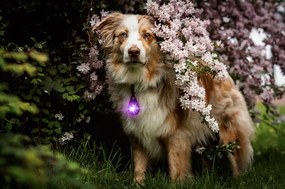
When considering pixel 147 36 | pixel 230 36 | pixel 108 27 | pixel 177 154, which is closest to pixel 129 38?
pixel 147 36

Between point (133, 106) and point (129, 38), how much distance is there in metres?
0.69

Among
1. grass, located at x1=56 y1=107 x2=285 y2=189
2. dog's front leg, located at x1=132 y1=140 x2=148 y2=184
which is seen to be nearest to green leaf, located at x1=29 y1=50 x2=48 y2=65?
grass, located at x1=56 y1=107 x2=285 y2=189

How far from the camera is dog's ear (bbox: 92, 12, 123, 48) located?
456 cm

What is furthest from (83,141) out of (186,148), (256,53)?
(256,53)

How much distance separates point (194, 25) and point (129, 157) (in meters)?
1.72

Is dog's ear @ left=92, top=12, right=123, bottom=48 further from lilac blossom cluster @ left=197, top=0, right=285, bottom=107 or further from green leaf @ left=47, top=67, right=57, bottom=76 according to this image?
lilac blossom cluster @ left=197, top=0, right=285, bottom=107

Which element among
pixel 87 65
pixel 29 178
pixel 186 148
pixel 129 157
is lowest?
pixel 129 157

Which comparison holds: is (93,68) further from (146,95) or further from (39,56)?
(39,56)

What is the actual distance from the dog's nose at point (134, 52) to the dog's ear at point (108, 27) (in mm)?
513

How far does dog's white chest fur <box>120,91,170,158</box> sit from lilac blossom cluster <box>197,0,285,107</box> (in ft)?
5.55

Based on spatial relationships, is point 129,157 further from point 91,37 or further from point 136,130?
point 91,37

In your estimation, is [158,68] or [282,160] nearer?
[158,68]

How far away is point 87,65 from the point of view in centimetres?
478

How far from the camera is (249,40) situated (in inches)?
246
